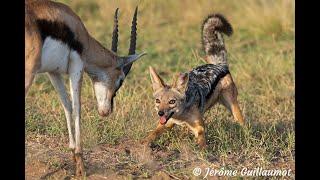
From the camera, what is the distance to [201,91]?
8.95m

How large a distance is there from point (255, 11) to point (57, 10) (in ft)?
28.7

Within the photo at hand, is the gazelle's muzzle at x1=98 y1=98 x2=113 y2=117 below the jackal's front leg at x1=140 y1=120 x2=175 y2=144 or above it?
above

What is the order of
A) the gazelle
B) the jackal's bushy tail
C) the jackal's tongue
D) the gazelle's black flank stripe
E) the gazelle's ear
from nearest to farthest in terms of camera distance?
the gazelle, the gazelle's black flank stripe, the jackal's tongue, the gazelle's ear, the jackal's bushy tail

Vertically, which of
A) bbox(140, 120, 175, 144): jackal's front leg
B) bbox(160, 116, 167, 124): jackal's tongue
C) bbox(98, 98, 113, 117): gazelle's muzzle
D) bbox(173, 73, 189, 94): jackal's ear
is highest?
bbox(173, 73, 189, 94): jackal's ear

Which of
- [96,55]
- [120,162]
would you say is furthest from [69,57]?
[120,162]

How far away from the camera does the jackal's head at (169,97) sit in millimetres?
8172

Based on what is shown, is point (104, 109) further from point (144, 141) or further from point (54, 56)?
point (54, 56)

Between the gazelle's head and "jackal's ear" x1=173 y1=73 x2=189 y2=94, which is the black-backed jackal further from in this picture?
Result: the gazelle's head

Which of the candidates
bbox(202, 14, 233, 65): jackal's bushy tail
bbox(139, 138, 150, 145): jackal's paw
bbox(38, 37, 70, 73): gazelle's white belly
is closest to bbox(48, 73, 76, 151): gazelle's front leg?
bbox(38, 37, 70, 73): gazelle's white belly

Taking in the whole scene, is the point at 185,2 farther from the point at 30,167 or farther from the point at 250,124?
the point at 30,167

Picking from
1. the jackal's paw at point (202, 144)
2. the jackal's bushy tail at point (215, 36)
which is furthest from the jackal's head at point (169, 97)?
the jackal's bushy tail at point (215, 36)

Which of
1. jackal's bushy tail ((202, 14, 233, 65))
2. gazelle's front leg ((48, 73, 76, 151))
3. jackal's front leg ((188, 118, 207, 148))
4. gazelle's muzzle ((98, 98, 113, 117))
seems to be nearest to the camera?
gazelle's front leg ((48, 73, 76, 151))

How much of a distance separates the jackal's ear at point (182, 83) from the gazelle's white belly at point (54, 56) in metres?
1.64

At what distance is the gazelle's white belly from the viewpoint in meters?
6.98
